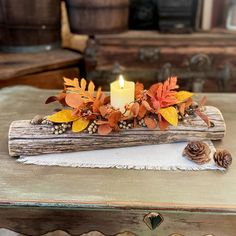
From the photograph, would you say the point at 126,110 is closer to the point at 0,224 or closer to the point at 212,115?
the point at 212,115

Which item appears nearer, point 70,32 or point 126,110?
point 126,110

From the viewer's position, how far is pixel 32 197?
0.77 m

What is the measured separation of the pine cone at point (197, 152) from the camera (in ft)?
2.90

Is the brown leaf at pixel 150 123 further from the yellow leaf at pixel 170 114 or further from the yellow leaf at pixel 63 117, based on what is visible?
the yellow leaf at pixel 63 117

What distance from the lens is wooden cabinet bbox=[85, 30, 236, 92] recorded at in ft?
6.15

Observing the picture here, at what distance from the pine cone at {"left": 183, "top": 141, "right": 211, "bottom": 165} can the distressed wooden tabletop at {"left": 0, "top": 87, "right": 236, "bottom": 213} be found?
3cm

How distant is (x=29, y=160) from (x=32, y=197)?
15cm

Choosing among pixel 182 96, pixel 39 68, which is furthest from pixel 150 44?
pixel 182 96

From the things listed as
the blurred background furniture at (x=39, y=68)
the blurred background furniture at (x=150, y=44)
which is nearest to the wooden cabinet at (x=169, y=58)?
the blurred background furniture at (x=150, y=44)

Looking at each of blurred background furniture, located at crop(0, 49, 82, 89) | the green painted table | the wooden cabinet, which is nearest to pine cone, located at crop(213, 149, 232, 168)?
the green painted table

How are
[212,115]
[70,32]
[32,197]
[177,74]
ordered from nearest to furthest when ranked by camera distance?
[32,197] → [212,115] → [177,74] → [70,32]

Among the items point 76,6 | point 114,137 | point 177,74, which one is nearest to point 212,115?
point 114,137

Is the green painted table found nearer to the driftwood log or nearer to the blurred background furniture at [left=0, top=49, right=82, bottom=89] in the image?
the driftwood log

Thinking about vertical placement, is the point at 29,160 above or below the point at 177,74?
above
